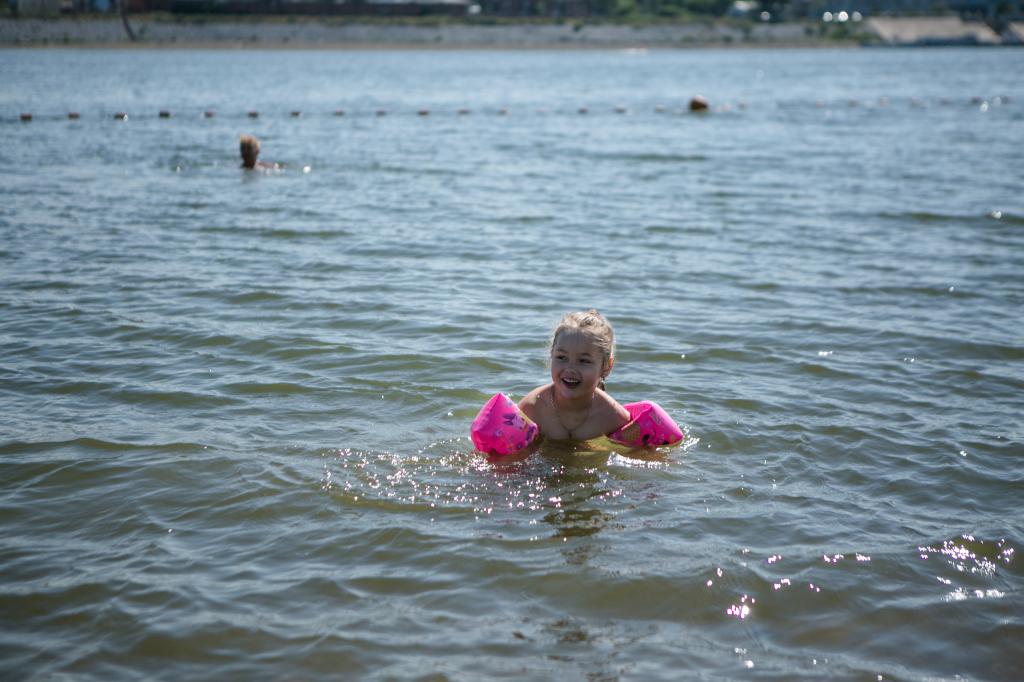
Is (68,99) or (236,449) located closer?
(236,449)

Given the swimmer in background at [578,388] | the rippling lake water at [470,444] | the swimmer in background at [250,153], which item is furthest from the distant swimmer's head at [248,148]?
the swimmer in background at [578,388]

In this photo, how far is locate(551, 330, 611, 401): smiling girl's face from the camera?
590 centimetres

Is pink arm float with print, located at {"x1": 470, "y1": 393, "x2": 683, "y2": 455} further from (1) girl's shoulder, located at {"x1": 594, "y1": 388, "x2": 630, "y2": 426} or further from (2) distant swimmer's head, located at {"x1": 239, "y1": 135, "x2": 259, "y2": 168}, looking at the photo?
(2) distant swimmer's head, located at {"x1": 239, "y1": 135, "x2": 259, "y2": 168}

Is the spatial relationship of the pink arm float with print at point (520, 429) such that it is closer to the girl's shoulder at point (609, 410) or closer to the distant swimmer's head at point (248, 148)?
the girl's shoulder at point (609, 410)

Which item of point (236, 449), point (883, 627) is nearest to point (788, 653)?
point (883, 627)

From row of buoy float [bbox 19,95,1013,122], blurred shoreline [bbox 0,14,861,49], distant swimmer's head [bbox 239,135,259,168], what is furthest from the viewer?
blurred shoreline [bbox 0,14,861,49]

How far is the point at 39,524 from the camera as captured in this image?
17.0ft

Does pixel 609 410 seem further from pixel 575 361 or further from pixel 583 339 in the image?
pixel 583 339

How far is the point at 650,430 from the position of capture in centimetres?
621

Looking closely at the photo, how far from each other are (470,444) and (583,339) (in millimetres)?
1002

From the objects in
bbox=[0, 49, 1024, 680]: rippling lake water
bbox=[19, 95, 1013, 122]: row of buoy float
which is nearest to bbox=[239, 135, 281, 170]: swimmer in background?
bbox=[0, 49, 1024, 680]: rippling lake water

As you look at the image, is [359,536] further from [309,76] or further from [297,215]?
[309,76]

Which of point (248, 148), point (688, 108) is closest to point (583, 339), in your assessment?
point (248, 148)

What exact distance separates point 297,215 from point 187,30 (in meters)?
73.6
